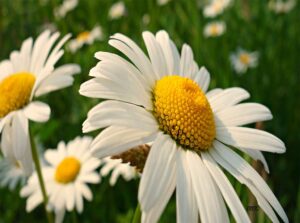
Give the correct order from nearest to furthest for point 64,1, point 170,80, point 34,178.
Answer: point 170,80 → point 34,178 → point 64,1

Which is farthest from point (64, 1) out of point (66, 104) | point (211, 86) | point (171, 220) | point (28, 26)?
point (171, 220)

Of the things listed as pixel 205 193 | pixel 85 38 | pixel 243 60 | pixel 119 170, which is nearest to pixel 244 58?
pixel 243 60

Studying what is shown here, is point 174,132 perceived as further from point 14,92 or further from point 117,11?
point 117,11

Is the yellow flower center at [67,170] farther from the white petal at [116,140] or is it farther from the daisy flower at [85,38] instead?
the daisy flower at [85,38]

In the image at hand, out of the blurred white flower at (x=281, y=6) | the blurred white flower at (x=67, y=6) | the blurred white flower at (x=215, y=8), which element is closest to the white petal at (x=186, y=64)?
the blurred white flower at (x=281, y=6)

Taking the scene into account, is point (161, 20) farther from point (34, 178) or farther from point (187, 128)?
point (187, 128)

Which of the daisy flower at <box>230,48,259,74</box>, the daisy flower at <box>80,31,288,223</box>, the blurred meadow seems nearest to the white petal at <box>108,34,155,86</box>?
the daisy flower at <box>80,31,288,223</box>
